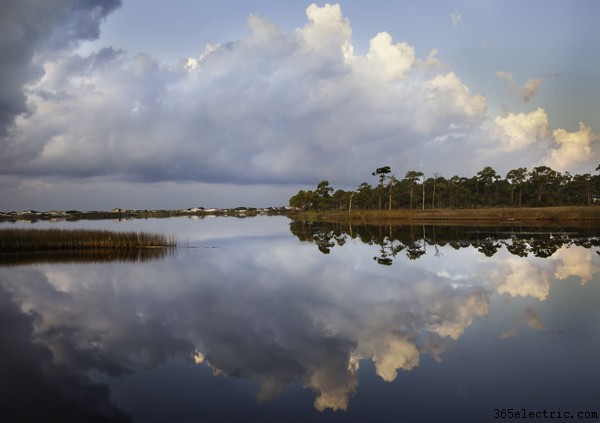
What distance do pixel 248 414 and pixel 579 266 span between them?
2386 cm

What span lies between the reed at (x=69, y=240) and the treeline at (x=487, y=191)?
7292 centimetres

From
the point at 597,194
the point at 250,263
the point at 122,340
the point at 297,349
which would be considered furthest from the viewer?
the point at 597,194

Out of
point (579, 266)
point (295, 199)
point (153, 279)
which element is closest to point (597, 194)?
point (295, 199)

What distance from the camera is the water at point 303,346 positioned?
8.23 metres

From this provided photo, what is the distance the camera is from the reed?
35.3m

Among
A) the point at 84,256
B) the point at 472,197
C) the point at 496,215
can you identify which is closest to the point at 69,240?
the point at 84,256

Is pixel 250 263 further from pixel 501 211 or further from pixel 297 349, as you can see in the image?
pixel 501 211

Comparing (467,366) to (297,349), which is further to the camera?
(297,349)

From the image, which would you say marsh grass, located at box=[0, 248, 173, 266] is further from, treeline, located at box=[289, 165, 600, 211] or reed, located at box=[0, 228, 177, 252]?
treeline, located at box=[289, 165, 600, 211]

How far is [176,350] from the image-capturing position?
11.7 meters

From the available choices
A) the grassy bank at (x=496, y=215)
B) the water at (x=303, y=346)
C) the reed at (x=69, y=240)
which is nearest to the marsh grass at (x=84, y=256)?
the reed at (x=69, y=240)

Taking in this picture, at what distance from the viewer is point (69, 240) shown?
3719cm

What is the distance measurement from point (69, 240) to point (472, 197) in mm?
106614

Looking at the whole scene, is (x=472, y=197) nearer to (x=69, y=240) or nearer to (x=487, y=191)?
(x=487, y=191)
